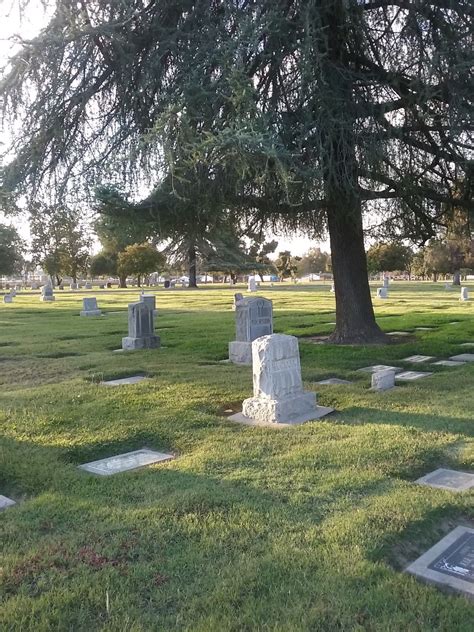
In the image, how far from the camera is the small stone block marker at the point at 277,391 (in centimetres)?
585

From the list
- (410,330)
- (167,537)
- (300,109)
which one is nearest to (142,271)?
(410,330)

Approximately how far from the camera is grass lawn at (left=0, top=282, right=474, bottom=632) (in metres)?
A: 2.54

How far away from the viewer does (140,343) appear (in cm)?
1195

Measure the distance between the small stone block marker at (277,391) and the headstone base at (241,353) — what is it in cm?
371

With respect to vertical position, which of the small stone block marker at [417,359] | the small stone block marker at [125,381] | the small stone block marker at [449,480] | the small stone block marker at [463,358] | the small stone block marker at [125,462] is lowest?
the small stone block marker at [125,462]

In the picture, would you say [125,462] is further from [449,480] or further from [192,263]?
[192,263]

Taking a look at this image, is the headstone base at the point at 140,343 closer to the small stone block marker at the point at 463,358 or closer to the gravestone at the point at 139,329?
the gravestone at the point at 139,329

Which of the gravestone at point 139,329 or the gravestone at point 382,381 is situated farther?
the gravestone at point 139,329

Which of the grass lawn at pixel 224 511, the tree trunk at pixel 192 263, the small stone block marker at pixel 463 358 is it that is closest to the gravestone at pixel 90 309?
the grass lawn at pixel 224 511

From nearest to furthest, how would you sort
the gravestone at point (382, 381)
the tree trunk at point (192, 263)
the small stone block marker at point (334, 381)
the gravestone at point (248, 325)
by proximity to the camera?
the gravestone at point (382, 381)
the small stone block marker at point (334, 381)
the gravestone at point (248, 325)
the tree trunk at point (192, 263)

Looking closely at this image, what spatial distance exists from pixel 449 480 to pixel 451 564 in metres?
1.29

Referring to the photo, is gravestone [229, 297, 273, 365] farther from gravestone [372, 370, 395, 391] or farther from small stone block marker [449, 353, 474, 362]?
small stone block marker [449, 353, 474, 362]

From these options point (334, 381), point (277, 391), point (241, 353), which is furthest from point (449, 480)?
point (241, 353)

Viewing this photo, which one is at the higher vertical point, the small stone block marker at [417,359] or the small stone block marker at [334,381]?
the small stone block marker at [417,359]
